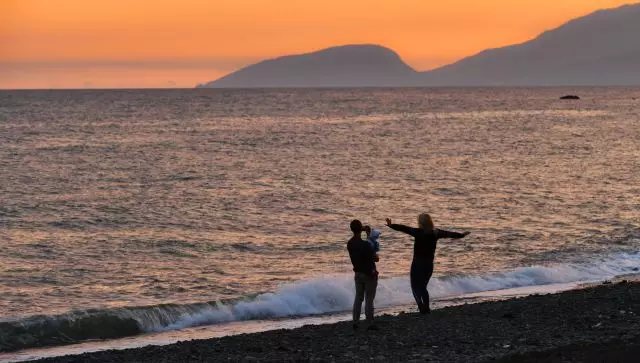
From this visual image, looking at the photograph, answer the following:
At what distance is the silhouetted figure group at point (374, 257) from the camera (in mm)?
15266

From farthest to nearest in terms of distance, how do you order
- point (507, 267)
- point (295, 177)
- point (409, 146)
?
point (409, 146) < point (295, 177) < point (507, 267)

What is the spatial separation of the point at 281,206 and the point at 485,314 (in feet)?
63.1

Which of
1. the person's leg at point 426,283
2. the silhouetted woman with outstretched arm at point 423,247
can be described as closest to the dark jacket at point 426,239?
the silhouetted woman with outstretched arm at point 423,247

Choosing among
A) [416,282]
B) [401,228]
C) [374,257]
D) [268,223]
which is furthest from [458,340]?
[268,223]

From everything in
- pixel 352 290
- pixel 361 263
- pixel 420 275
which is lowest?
pixel 352 290

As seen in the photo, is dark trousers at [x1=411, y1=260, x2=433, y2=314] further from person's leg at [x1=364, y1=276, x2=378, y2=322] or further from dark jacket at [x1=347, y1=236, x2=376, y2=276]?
dark jacket at [x1=347, y1=236, x2=376, y2=276]

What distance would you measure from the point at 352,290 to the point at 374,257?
6514mm

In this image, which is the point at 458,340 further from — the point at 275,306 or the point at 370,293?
the point at 275,306

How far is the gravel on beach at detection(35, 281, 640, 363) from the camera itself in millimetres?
13616

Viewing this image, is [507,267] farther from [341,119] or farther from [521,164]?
[341,119]

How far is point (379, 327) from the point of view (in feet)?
52.3

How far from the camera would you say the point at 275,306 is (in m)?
20.4

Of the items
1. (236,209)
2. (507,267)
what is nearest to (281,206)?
(236,209)

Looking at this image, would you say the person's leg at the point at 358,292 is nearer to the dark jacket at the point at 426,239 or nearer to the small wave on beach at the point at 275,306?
the dark jacket at the point at 426,239
